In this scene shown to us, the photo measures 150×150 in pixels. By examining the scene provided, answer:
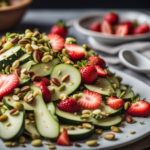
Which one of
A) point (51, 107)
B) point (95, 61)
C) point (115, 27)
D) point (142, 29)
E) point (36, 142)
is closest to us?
point (36, 142)

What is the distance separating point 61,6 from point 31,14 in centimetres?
160

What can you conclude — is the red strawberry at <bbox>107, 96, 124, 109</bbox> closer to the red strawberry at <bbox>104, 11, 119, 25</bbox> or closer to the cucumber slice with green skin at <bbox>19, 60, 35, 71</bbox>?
the cucumber slice with green skin at <bbox>19, 60, 35, 71</bbox>

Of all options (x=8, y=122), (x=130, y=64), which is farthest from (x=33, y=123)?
(x=130, y=64)

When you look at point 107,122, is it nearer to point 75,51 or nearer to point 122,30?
point 75,51

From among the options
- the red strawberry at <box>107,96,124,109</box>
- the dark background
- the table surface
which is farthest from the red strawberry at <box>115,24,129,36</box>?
the dark background

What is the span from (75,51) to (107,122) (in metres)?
0.83

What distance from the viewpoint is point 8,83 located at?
173cm

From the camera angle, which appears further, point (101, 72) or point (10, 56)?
point (101, 72)

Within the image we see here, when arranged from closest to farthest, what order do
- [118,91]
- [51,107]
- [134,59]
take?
[51,107]
[118,91]
[134,59]

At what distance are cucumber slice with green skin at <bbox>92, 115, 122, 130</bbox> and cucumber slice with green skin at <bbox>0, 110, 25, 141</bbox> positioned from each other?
0.55m

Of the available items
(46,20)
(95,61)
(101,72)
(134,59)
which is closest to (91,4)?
(46,20)

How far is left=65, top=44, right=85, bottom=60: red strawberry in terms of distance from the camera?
2.13m

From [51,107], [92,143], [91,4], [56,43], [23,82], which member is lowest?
[91,4]

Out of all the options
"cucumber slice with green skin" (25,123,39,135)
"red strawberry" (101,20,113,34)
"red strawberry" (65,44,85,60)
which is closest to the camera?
"cucumber slice with green skin" (25,123,39,135)
